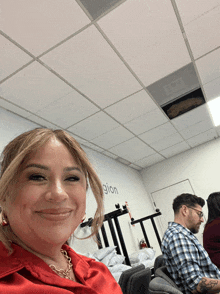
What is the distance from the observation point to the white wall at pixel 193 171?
5.68m

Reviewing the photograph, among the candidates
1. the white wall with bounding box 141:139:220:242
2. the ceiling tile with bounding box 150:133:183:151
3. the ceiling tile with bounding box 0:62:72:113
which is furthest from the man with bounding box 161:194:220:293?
the white wall with bounding box 141:139:220:242

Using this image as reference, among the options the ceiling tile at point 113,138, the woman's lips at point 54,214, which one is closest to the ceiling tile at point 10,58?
the woman's lips at point 54,214

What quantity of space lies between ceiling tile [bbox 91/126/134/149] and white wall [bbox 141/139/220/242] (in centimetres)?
244

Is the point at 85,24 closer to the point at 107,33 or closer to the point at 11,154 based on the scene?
the point at 107,33

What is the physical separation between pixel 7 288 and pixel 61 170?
11.8 inches

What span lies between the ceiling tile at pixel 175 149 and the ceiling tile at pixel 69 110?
10.1ft

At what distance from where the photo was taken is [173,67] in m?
2.77

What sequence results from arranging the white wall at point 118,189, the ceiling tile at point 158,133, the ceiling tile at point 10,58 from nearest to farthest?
1. the ceiling tile at point 10,58
2. the white wall at point 118,189
3. the ceiling tile at point 158,133

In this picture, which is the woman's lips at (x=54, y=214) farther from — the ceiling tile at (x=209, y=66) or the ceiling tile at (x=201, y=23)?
the ceiling tile at (x=209, y=66)

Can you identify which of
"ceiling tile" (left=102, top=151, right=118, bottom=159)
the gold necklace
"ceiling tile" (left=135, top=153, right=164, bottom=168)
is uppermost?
"ceiling tile" (left=102, top=151, right=118, bottom=159)

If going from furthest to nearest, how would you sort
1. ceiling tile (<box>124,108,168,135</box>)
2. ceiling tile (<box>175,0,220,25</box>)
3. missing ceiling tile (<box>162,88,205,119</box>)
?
ceiling tile (<box>124,108,168,135</box>) → missing ceiling tile (<box>162,88,205,119</box>) → ceiling tile (<box>175,0,220,25</box>)

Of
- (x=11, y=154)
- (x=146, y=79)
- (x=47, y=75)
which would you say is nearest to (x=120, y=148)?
(x=146, y=79)

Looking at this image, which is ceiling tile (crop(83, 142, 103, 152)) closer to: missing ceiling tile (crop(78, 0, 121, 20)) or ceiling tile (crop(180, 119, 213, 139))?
ceiling tile (crop(180, 119, 213, 139))

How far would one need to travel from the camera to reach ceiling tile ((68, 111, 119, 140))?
3.33 metres
